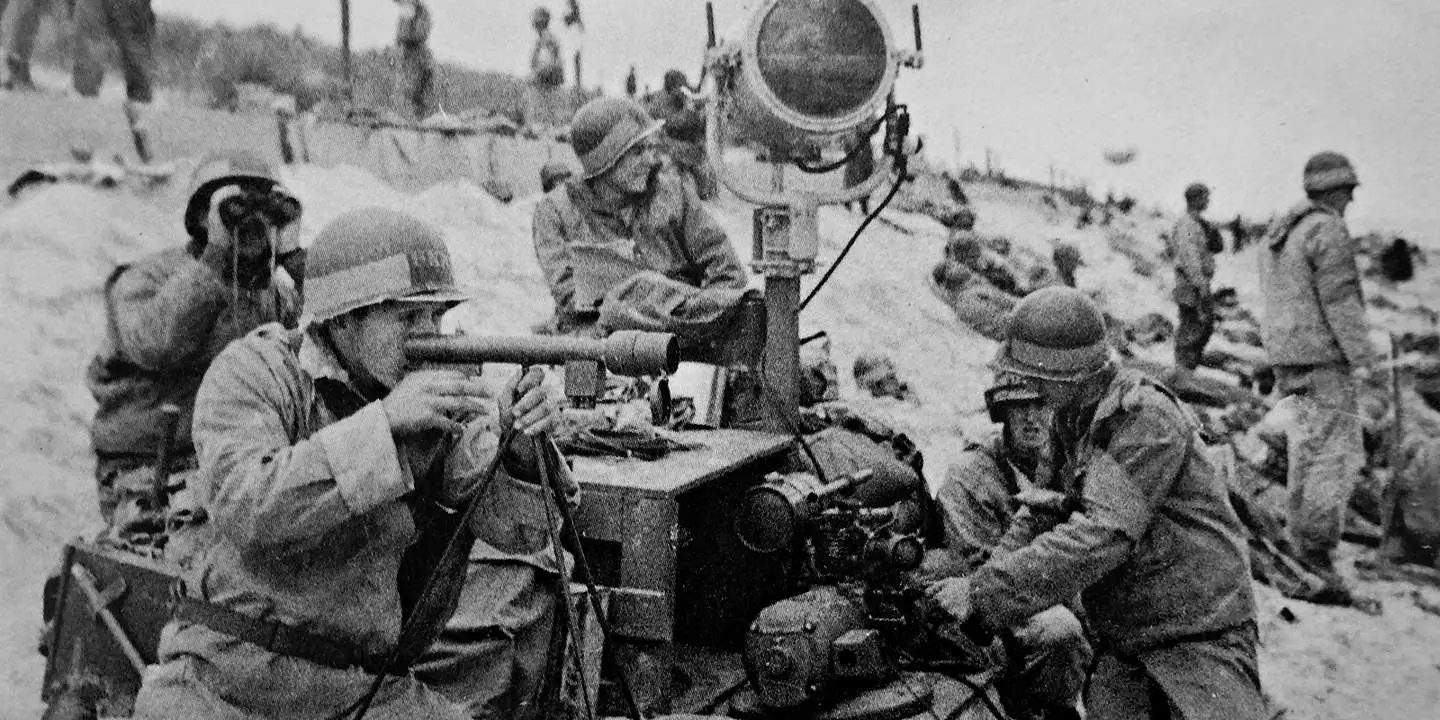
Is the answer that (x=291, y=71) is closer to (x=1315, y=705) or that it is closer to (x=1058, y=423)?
(x=1058, y=423)

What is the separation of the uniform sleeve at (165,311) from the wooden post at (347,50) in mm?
3892

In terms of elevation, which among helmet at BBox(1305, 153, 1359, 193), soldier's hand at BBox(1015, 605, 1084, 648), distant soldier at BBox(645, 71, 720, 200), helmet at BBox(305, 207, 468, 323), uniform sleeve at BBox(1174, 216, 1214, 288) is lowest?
soldier's hand at BBox(1015, 605, 1084, 648)

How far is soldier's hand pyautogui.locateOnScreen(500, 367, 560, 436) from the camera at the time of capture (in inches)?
91.7

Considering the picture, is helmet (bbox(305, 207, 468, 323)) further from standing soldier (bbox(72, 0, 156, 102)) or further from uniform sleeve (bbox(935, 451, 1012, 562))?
standing soldier (bbox(72, 0, 156, 102))

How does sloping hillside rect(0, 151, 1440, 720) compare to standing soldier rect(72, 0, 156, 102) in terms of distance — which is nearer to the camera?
sloping hillside rect(0, 151, 1440, 720)

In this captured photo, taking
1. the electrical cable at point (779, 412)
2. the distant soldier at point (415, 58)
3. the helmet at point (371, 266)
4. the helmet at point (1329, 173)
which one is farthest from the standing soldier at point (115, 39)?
the helmet at point (1329, 173)

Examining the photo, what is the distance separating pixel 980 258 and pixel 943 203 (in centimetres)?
465

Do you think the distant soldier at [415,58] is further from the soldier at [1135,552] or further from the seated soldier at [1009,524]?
the soldier at [1135,552]

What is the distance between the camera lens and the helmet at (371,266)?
2.59m

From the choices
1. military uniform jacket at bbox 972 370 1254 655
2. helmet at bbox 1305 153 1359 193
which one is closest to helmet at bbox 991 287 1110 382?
military uniform jacket at bbox 972 370 1254 655

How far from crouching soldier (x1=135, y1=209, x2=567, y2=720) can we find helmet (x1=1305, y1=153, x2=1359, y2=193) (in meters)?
5.40

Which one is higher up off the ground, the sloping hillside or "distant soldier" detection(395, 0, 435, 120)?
"distant soldier" detection(395, 0, 435, 120)

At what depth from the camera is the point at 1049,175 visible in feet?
78.5

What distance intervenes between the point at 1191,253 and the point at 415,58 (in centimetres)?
801
